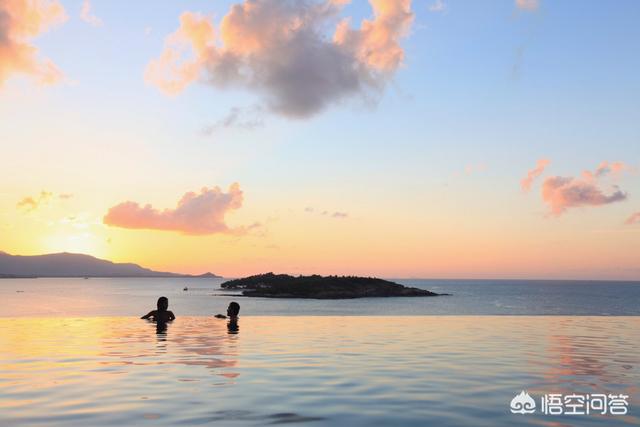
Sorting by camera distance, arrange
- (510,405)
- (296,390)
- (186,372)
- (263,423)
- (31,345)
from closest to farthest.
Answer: (263,423) < (510,405) < (296,390) < (186,372) < (31,345)

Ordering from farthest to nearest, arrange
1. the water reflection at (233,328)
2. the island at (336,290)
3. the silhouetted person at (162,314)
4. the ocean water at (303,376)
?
the island at (336,290)
the silhouetted person at (162,314)
the water reflection at (233,328)
the ocean water at (303,376)

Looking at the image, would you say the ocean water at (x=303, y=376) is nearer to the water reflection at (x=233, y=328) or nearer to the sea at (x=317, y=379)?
the sea at (x=317, y=379)

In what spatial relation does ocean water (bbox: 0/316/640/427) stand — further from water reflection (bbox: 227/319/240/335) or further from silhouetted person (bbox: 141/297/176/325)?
silhouetted person (bbox: 141/297/176/325)

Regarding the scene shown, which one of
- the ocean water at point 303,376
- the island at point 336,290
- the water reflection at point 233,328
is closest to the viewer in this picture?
the ocean water at point 303,376

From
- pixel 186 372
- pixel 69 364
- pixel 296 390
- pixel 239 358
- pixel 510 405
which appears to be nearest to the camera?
pixel 510 405

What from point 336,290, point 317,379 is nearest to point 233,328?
point 317,379

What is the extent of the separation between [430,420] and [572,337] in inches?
1094

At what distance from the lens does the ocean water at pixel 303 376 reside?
14.9m

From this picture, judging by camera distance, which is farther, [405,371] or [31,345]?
[31,345]

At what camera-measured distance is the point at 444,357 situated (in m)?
26.9

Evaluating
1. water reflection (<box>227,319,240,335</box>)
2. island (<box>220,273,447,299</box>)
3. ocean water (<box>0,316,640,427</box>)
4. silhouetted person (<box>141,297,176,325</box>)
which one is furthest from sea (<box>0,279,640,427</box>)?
island (<box>220,273,447,299</box>)

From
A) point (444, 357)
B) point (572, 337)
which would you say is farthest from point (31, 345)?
point (572, 337)

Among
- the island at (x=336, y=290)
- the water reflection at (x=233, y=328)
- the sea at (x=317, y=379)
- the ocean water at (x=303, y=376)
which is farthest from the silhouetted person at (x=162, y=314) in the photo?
the island at (x=336, y=290)

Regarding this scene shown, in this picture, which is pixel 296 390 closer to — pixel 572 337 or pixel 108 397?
pixel 108 397
